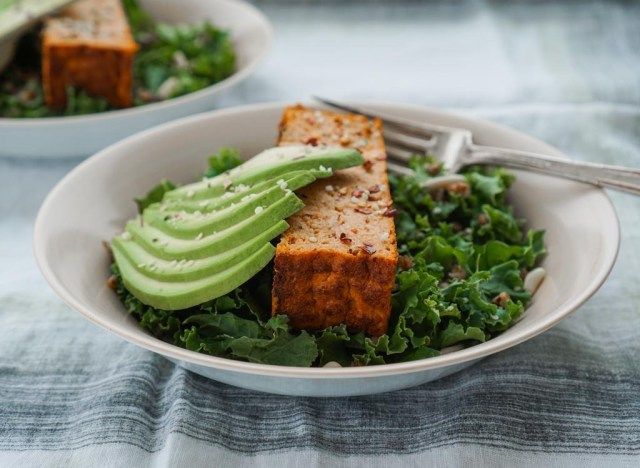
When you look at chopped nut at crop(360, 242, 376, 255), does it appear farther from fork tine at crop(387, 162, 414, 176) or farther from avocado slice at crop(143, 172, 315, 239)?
fork tine at crop(387, 162, 414, 176)

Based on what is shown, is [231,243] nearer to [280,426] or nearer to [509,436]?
[280,426]

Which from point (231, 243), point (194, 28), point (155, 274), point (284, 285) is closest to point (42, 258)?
point (155, 274)

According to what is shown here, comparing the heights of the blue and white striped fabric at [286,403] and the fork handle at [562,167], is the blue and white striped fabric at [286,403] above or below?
below

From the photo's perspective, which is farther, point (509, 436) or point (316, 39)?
point (316, 39)

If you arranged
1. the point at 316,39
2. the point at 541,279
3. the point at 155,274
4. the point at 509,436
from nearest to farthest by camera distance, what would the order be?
1. the point at 509,436
2. the point at 155,274
3. the point at 541,279
4. the point at 316,39

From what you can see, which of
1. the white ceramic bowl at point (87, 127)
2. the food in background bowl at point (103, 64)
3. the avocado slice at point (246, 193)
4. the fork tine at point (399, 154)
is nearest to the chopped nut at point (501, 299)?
the avocado slice at point (246, 193)

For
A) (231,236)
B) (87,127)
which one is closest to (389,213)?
(231,236)

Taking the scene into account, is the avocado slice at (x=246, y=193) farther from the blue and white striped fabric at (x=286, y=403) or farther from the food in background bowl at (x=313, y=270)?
the blue and white striped fabric at (x=286, y=403)
